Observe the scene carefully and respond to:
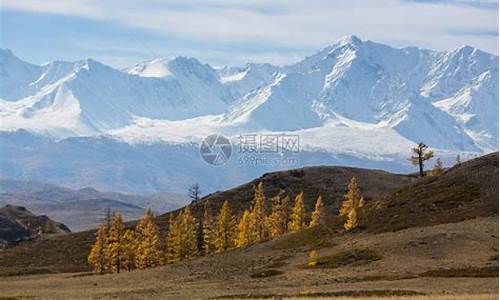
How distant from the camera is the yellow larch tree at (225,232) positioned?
150 metres

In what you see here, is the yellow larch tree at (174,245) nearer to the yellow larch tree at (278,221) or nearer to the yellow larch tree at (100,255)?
the yellow larch tree at (100,255)

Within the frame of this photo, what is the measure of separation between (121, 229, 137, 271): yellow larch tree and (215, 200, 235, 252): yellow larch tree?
1425cm

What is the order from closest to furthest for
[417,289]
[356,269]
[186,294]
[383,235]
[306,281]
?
1. [417,289]
2. [186,294]
3. [306,281]
4. [356,269]
5. [383,235]

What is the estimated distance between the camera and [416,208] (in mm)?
123500

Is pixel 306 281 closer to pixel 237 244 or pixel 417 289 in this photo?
pixel 417 289

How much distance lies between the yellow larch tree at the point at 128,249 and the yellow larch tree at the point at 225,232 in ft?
46.8

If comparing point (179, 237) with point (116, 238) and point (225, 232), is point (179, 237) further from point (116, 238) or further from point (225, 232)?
point (116, 238)

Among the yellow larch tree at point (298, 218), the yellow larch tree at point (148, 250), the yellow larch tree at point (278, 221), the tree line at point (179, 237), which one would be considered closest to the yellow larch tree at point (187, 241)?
the tree line at point (179, 237)

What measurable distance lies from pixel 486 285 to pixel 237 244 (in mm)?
84257

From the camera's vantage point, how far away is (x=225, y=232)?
151375 millimetres

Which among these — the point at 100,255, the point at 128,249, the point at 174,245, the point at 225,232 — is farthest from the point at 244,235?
the point at 100,255

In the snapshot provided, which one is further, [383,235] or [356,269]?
[383,235]

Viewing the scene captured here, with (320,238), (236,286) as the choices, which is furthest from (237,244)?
(236,286)

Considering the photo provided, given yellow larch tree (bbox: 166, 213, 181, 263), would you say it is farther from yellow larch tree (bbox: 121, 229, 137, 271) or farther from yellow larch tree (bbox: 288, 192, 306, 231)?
yellow larch tree (bbox: 288, 192, 306, 231)
